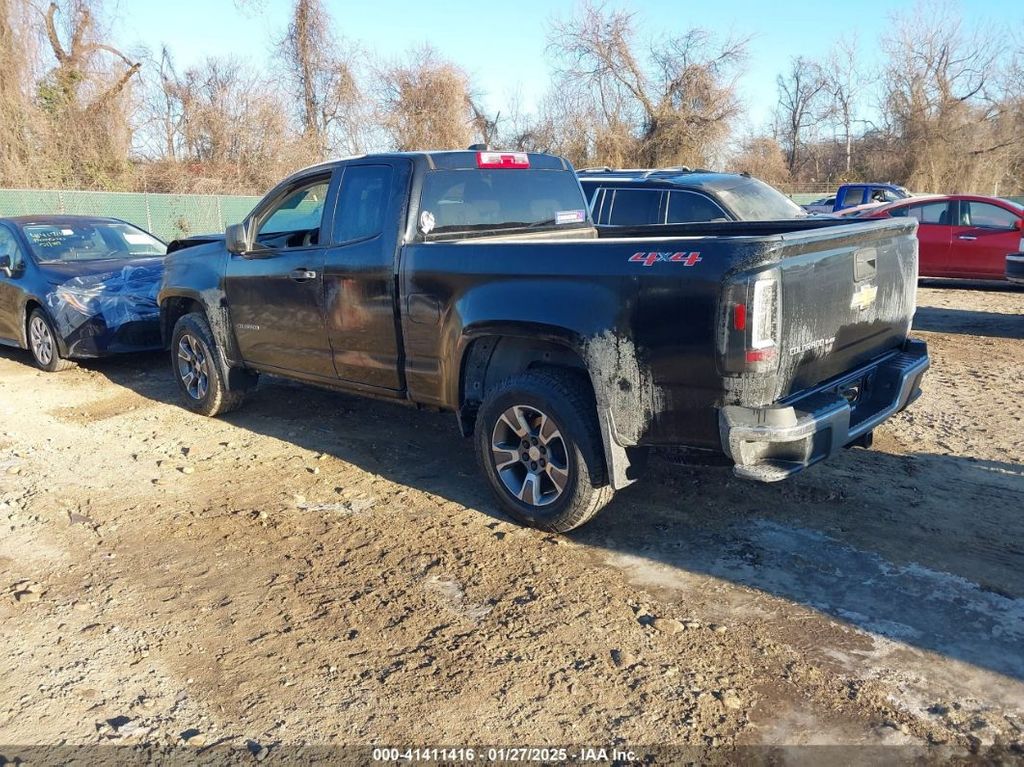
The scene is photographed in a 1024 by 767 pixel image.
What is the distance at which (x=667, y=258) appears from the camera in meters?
3.65

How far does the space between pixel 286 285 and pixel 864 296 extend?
143 inches

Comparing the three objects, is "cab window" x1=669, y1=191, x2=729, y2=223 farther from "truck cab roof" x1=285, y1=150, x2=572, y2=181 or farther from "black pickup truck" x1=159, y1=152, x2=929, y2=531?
"truck cab roof" x1=285, y1=150, x2=572, y2=181

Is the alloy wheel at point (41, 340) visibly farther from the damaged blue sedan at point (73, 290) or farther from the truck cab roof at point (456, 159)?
the truck cab roof at point (456, 159)

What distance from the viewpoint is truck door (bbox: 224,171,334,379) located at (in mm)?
5547

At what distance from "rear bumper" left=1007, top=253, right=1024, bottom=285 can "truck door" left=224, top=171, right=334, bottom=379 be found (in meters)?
8.59

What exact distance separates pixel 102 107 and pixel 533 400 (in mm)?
26849

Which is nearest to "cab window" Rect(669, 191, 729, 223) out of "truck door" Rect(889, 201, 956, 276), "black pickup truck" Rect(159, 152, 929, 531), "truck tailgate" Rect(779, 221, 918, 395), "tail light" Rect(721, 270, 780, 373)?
"black pickup truck" Rect(159, 152, 929, 531)

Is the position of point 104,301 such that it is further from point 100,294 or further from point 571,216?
point 571,216

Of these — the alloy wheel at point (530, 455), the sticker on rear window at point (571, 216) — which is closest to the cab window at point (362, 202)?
the sticker on rear window at point (571, 216)

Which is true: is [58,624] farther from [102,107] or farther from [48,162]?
[102,107]

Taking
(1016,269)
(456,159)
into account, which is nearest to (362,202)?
(456,159)

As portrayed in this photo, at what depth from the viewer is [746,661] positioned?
321 centimetres

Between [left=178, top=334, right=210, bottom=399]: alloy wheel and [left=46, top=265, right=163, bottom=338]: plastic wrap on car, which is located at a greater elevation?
[left=46, top=265, right=163, bottom=338]: plastic wrap on car

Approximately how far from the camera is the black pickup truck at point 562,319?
361cm
